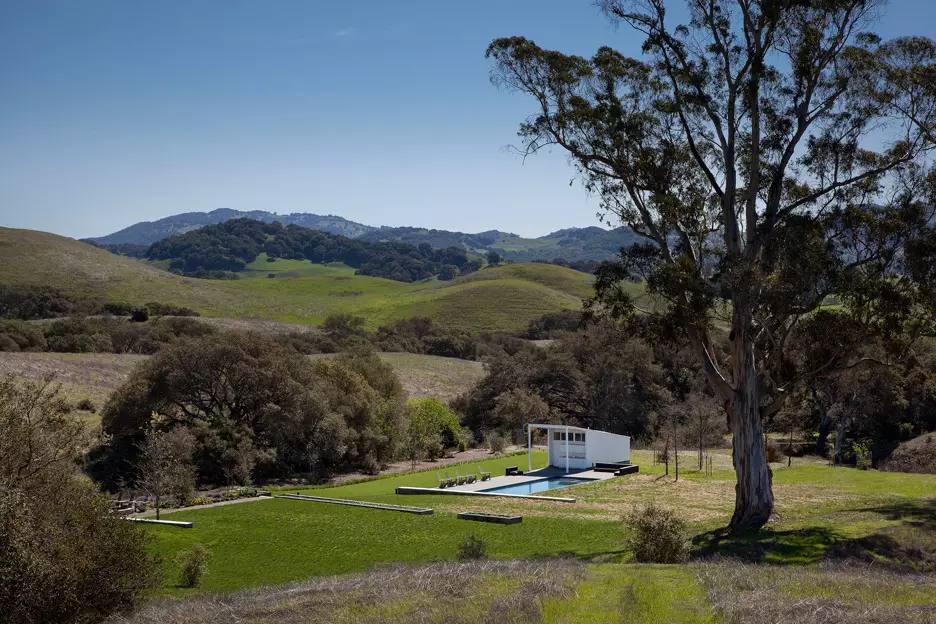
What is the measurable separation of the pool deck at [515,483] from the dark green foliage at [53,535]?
16.4m

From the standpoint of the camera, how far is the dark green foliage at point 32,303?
68.8 meters

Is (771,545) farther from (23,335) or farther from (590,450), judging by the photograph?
(23,335)

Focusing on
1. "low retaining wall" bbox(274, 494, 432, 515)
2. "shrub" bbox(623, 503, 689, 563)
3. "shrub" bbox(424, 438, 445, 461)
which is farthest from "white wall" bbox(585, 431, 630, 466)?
"shrub" bbox(623, 503, 689, 563)

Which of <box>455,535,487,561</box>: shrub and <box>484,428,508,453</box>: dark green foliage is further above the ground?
<box>455,535,487,561</box>: shrub

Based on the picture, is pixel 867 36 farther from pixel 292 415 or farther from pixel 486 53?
pixel 292 415

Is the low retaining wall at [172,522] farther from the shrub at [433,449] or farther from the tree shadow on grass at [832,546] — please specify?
the shrub at [433,449]

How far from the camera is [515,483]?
31.9 metres

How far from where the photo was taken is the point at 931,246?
18984mm

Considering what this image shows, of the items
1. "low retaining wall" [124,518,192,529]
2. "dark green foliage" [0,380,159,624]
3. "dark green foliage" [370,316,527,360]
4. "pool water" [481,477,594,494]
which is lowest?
"pool water" [481,477,594,494]

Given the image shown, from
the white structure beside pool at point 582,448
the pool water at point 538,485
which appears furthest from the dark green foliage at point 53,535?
the white structure beside pool at point 582,448

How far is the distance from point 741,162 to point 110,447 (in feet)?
86.9

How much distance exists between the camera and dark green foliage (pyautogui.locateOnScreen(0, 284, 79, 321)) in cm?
6875

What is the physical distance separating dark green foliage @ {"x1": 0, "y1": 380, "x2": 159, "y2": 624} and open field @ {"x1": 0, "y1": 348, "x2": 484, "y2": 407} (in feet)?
49.8

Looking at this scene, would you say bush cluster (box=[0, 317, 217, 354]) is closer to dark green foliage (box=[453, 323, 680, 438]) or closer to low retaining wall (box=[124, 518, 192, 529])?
dark green foliage (box=[453, 323, 680, 438])
